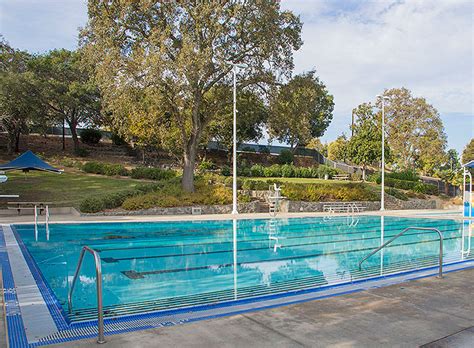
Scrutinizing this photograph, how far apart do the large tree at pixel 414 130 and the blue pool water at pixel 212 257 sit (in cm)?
2731

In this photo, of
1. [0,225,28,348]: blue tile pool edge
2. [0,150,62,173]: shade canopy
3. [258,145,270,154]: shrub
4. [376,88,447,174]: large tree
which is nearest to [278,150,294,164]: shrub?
[258,145,270,154]: shrub

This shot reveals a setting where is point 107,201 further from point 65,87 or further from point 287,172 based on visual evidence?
point 287,172

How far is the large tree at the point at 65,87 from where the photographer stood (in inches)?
1209

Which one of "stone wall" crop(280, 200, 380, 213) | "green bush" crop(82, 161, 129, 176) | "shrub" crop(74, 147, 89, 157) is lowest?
"stone wall" crop(280, 200, 380, 213)

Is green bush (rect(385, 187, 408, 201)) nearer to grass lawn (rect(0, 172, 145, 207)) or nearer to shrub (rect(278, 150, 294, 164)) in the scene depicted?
shrub (rect(278, 150, 294, 164))

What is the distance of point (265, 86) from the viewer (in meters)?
22.8

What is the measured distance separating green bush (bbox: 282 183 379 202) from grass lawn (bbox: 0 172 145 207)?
1007cm

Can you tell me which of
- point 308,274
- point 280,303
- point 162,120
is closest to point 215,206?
point 162,120

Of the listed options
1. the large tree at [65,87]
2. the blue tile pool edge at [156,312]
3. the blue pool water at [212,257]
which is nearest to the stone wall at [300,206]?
the blue pool water at [212,257]

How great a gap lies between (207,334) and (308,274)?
4.50 m

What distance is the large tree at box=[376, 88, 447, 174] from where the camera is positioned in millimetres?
43062

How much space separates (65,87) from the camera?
1246 inches

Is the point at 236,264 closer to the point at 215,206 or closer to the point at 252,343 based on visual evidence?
the point at 252,343

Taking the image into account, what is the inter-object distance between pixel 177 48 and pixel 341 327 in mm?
18770
